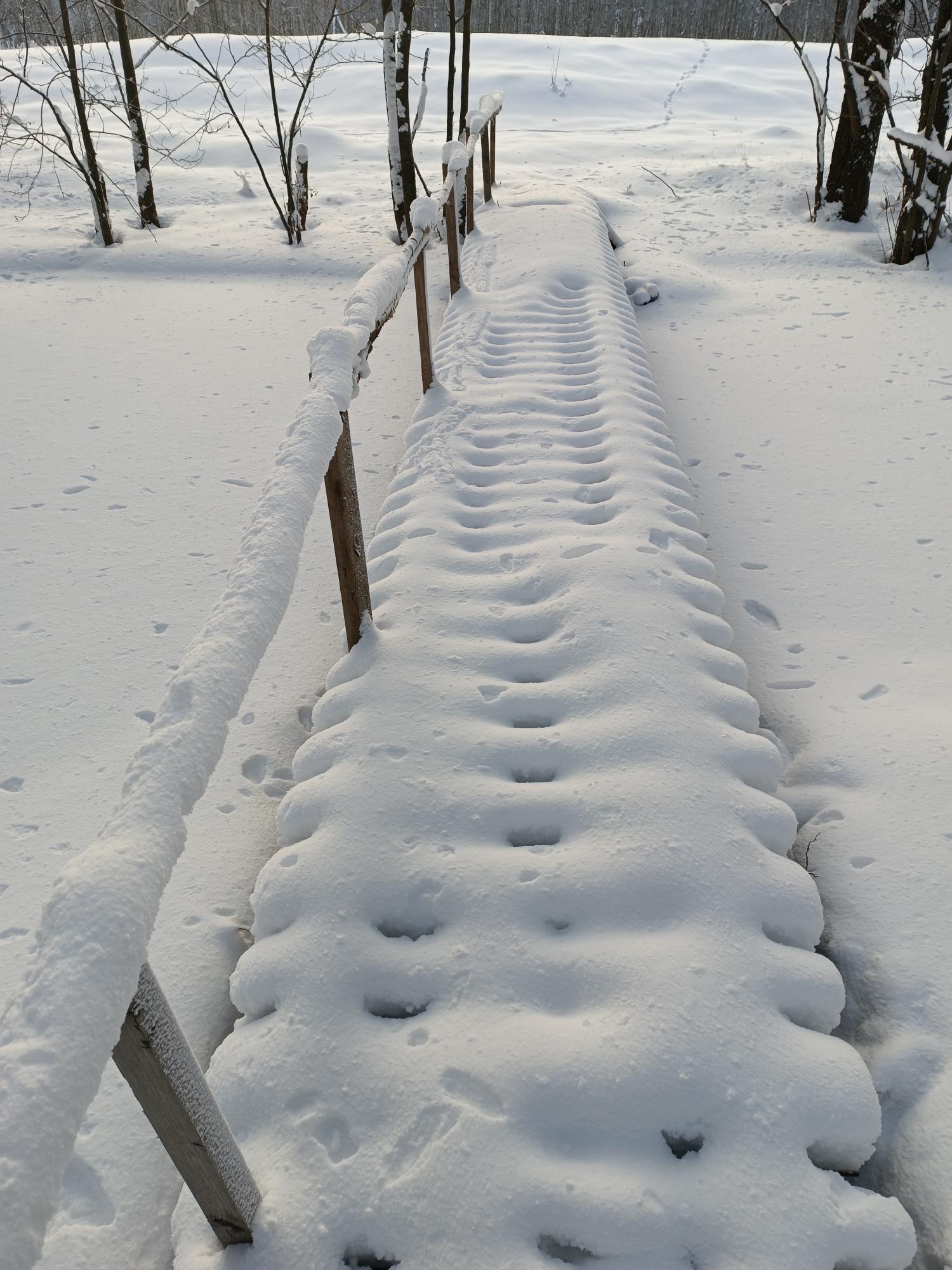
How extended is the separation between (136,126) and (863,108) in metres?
6.38

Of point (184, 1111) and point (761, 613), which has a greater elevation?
point (184, 1111)

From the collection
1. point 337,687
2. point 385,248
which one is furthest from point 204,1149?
point 385,248

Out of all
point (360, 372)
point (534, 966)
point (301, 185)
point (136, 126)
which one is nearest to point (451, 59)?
point (301, 185)

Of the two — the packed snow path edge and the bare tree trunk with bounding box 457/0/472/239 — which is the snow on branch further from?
the packed snow path edge

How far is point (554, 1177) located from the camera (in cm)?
129

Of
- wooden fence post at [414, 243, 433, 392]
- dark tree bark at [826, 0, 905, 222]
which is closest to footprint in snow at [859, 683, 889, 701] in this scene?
wooden fence post at [414, 243, 433, 392]

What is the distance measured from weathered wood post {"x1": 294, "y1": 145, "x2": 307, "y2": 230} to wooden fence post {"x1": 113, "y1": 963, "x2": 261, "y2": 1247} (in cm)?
798

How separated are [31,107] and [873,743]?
17044 millimetres

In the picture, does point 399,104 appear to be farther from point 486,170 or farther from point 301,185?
point 301,185

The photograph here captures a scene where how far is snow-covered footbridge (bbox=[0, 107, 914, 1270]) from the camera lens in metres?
1.26

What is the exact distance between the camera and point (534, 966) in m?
1.58

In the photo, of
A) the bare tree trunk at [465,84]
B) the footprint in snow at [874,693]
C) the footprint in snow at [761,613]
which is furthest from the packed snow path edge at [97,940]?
the bare tree trunk at [465,84]

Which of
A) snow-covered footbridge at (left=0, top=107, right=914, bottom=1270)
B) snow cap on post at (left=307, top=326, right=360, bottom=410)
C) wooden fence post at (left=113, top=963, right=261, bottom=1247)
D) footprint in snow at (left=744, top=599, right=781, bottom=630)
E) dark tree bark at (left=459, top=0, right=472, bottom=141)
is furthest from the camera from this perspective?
dark tree bark at (left=459, top=0, right=472, bottom=141)

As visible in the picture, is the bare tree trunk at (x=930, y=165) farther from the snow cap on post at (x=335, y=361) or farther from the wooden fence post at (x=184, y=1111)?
the wooden fence post at (x=184, y=1111)
